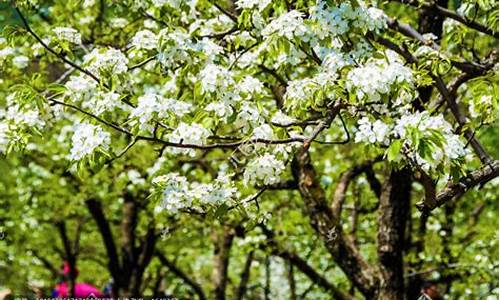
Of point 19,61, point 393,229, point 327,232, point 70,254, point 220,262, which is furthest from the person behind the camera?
point 70,254

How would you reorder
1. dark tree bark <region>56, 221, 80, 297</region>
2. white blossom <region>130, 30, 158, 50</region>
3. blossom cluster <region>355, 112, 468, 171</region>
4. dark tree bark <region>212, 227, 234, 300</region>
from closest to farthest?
blossom cluster <region>355, 112, 468, 171</region>, white blossom <region>130, 30, 158, 50</region>, dark tree bark <region>212, 227, 234, 300</region>, dark tree bark <region>56, 221, 80, 297</region>

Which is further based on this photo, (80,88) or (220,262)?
(220,262)

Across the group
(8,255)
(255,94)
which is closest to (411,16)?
(255,94)

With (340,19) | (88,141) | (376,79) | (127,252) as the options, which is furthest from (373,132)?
(127,252)

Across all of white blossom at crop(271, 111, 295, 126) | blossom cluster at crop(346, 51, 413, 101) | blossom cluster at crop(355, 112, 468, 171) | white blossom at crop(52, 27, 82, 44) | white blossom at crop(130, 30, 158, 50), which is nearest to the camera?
blossom cluster at crop(355, 112, 468, 171)

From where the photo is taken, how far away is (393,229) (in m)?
7.45

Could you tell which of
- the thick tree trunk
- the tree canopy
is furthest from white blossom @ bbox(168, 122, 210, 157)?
the thick tree trunk

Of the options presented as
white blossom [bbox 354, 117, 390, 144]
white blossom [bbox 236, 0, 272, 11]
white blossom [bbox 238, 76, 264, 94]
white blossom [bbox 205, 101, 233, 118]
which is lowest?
white blossom [bbox 354, 117, 390, 144]

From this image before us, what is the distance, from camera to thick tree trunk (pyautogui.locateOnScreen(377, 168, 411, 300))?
7375 millimetres

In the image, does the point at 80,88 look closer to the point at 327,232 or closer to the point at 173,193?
the point at 173,193

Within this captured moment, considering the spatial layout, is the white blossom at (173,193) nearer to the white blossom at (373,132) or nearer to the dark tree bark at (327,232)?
the white blossom at (373,132)

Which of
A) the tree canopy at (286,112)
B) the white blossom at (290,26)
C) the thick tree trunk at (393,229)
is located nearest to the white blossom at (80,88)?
the tree canopy at (286,112)

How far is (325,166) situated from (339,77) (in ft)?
19.4

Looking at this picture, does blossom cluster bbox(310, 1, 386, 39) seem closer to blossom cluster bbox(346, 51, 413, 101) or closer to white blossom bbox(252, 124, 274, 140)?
blossom cluster bbox(346, 51, 413, 101)
